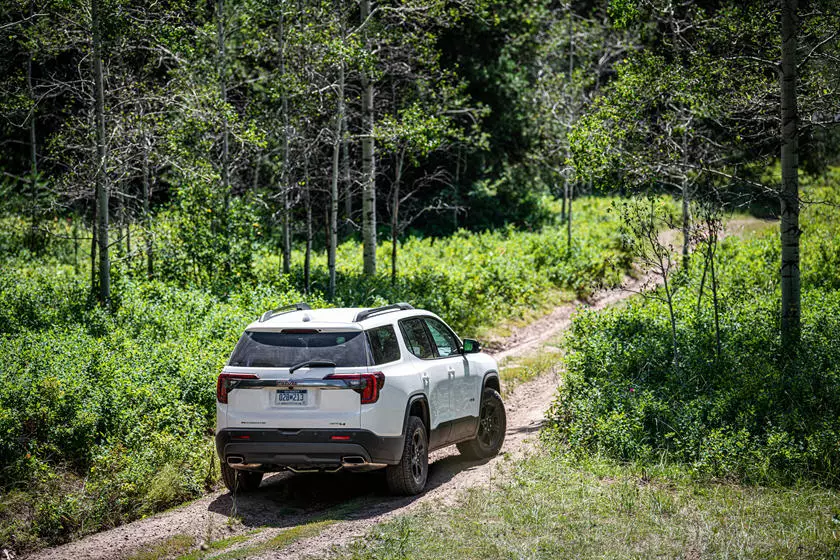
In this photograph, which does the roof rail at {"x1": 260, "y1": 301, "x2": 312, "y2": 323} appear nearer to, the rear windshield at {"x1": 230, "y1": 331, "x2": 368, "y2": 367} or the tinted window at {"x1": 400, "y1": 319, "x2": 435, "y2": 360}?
the rear windshield at {"x1": 230, "y1": 331, "x2": 368, "y2": 367}

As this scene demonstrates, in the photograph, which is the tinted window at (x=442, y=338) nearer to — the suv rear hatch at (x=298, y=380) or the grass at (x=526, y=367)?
the suv rear hatch at (x=298, y=380)

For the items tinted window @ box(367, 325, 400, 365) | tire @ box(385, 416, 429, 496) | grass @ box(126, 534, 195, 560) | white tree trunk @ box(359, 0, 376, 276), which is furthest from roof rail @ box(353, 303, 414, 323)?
white tree trunk @ box(359, 0, 376, 276)

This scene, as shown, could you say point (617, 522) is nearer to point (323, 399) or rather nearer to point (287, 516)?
point (323, 399)

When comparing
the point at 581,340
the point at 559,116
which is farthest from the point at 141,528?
the point at 559,116

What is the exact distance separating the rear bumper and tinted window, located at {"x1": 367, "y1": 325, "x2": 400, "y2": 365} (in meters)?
0.78

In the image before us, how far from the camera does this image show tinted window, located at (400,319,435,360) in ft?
29.9

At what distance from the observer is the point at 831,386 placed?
34.2 ft

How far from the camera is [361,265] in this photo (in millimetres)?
24547

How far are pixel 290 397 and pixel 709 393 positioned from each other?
561 cm

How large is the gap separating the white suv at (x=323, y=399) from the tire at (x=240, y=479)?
15mm

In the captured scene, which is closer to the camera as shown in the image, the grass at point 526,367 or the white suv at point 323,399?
the white suv at point 323,399

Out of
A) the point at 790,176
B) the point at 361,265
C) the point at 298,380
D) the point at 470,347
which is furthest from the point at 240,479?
the point at 361,265

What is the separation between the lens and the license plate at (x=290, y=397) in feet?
26.8

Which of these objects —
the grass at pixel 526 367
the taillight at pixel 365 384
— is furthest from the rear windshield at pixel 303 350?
the grass at pixel 526 367
